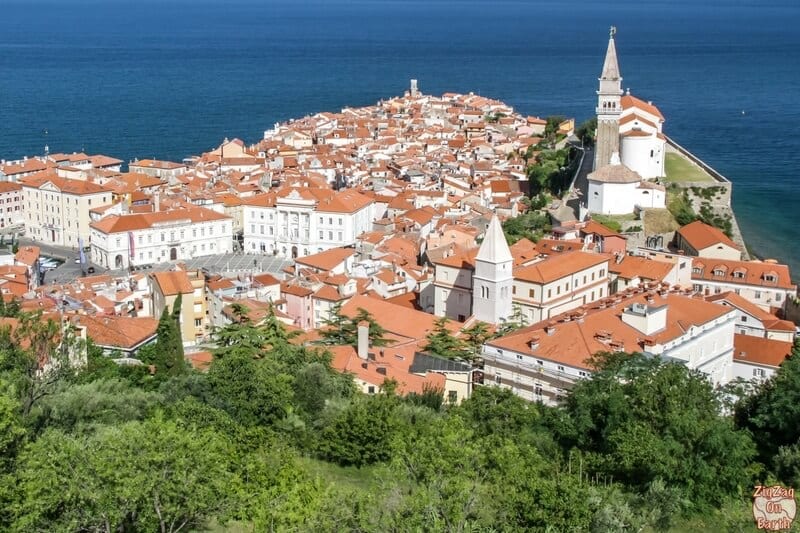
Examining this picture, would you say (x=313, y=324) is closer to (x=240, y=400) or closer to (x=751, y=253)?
(x=240, y=400)

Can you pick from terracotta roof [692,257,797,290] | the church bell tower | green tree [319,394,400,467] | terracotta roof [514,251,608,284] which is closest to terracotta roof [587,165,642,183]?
the church bell tower

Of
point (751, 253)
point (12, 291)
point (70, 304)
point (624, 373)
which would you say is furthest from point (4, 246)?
point (624, 373)

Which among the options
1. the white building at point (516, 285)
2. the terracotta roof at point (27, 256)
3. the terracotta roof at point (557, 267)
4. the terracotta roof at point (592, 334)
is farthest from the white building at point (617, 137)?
the terracotta roof at point (27, 256)

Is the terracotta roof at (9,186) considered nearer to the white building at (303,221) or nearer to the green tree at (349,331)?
the white building at (303,221)

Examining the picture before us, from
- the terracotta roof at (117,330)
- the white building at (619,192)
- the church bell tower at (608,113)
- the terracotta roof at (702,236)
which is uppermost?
the church bell tower at (608,113)

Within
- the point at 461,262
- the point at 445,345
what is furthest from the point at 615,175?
the point at 445,345
